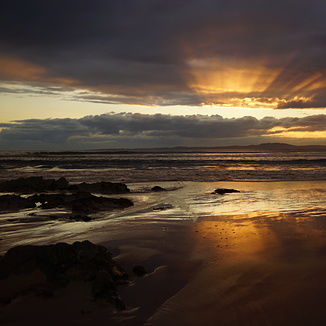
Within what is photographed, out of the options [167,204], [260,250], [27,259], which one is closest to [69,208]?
[167,204]

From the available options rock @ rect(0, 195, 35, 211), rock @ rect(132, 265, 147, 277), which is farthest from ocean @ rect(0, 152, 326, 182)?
rock @ rect(132, 265, 147, 277)

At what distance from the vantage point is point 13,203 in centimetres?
1062

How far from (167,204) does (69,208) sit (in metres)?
3.51

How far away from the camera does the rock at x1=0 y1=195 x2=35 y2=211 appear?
34.0ft

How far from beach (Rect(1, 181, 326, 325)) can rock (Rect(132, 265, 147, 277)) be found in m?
0.10

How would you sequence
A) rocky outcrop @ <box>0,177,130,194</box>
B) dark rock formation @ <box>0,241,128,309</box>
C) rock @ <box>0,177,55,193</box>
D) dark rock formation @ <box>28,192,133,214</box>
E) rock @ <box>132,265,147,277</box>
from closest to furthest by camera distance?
dark rock formation @ <box>0,241,128,309</box>, rock @ <box>132,265,147,277</box>, dark rock formation @ <box>28,192,133,214</box>, rocky outcrop @ <box>0,177,130,194</box>, rock @ <box>0,177,55,193</box>

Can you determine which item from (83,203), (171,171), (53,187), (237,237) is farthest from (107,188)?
(171,171)

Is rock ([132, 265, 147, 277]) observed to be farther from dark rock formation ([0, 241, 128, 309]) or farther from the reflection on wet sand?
the reflection on wet sand

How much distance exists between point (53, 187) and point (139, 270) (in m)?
12.9

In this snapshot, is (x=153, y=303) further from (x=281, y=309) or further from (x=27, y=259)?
(x=27, y=259)

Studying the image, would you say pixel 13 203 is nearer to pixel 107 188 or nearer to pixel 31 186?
pixel 107 188

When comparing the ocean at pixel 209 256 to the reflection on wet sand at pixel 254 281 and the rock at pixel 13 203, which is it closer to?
the reflection on wet sand at pixel 254 281

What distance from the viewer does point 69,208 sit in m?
10.4

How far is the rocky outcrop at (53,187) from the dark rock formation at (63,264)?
10389 mm
